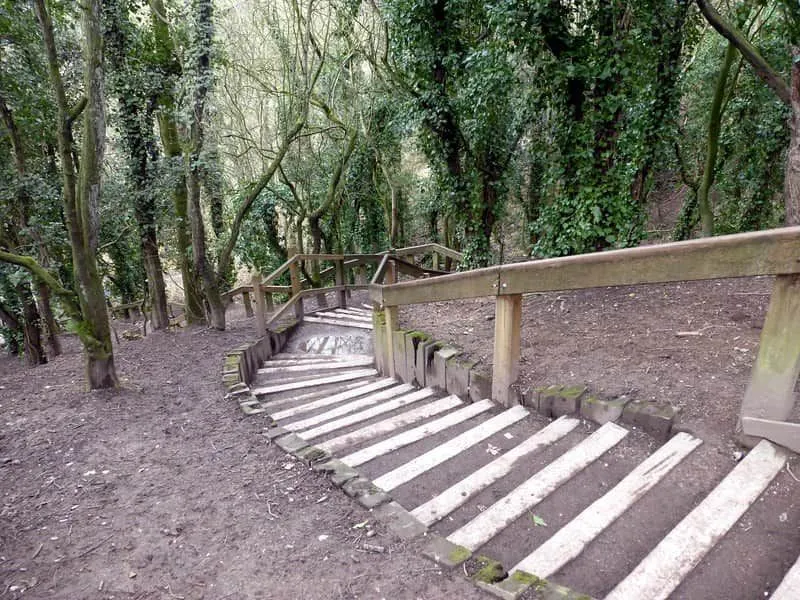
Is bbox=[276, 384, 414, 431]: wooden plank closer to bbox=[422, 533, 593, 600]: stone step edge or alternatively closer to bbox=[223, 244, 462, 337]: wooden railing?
bbox=[422, 533, 593, 600]: stone step edge

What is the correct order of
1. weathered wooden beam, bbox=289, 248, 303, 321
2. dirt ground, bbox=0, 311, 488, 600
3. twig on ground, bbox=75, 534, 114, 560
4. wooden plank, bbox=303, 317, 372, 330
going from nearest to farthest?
dirt ground, bbox=0, 311, 488, 600, twig on ground, bbox=75, 534, 114, 560, weathered wooden beam, bbox=289, 248, 303, 321, wooden plank, bbox=303, 317, 372, 330

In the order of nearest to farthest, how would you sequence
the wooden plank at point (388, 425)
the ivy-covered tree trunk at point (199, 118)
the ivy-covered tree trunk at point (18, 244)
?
the wooden plank at point (388, 425) → the ivy-covered tree trunk at point (18, 244) → the ivy-covered tree trunk at point (199, 118)

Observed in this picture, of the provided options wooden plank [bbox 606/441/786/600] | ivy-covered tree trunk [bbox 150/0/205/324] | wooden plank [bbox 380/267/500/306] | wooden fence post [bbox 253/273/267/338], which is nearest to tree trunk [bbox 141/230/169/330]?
ivy-covered tree trunk [bbox 150/0/205/324]

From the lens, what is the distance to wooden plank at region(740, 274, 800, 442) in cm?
156

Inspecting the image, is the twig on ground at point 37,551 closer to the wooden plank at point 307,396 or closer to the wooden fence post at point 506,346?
the wooden plank at point 307,396

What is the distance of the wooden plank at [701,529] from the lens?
1265 millimetres

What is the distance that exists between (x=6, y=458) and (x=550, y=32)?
5.63m

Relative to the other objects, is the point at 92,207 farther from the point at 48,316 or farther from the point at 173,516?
the point at 48,316

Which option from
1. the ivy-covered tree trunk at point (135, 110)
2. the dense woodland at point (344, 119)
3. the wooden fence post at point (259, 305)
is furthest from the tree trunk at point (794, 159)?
the ivy-covered tree trunk at point (135, 110)

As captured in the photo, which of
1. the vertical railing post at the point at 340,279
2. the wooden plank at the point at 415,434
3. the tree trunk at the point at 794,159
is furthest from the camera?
the vertical railing post at the point at 340,279

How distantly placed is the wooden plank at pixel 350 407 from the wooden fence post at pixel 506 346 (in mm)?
1093

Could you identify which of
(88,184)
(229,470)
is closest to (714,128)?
(229,470)

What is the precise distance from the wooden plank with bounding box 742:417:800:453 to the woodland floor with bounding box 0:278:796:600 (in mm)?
126

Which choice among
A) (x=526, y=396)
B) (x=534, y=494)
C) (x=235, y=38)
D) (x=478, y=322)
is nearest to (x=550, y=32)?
(x=478, y=322)
